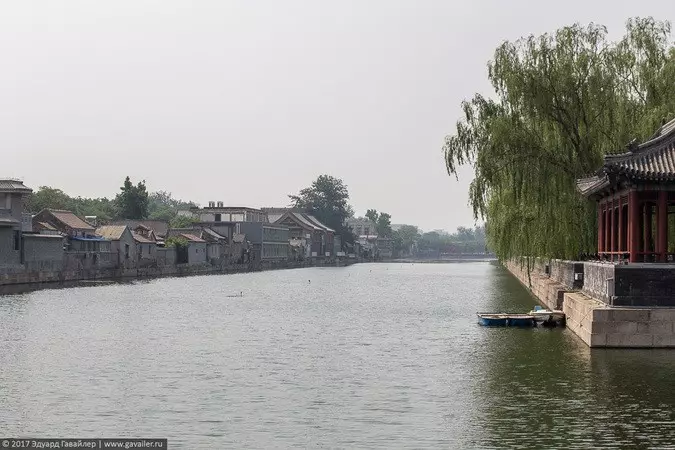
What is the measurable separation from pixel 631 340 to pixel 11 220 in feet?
200

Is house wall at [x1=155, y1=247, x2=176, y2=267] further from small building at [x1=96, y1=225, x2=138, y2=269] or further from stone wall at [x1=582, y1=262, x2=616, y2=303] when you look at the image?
stone wall at [x1=582, y1=262, x2=616, y2=303]

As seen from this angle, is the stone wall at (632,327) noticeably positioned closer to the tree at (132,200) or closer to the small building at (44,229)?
the small building at (44,229)

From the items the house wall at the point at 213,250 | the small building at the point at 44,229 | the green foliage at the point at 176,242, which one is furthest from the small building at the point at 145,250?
the small building at the point at 44,229

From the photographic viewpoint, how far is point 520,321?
4212 centimetres

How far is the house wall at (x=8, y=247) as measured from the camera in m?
80.7

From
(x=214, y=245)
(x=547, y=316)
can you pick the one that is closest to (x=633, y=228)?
(x=547, y=316)

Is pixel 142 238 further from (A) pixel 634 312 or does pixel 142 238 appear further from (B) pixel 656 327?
(B) pixel 656 327

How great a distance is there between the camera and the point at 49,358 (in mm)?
32656

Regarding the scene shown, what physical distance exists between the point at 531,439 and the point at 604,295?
14.9 m

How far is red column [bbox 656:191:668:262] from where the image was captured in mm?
32500

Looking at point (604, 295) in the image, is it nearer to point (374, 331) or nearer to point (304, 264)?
point (374, 331)

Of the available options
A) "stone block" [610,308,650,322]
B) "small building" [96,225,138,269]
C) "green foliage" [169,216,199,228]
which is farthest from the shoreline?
"stone block" [610,308,650,322]

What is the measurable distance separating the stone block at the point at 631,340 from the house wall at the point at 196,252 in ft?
340

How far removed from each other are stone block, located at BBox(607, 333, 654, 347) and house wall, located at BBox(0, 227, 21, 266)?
193 ft
